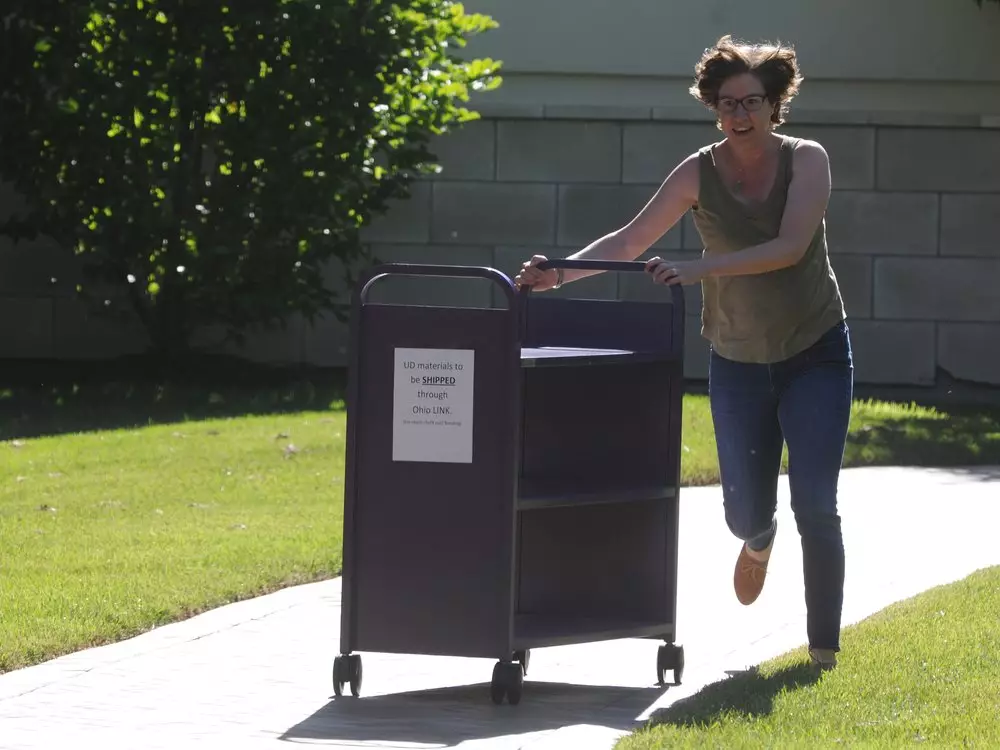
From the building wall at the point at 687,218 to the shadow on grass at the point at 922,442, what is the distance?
7.05 ft

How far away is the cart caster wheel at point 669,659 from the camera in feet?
19.3

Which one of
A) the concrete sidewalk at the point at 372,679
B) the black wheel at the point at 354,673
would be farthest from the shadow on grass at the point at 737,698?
the black wheel at the point at 354,673

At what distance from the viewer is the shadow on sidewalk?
17.2 ft

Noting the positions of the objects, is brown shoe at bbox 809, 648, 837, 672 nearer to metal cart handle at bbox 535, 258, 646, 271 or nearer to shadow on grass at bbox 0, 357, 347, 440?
metal cart handle at bbox 535, 258, 646, 271

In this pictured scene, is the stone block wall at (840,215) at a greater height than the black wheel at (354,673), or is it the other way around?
the stone block wall at (840,215)

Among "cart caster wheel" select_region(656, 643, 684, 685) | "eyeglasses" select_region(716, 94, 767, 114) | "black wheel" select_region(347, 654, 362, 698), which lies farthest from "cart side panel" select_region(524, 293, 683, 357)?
"black wheel" select_region(347, 654, 362, 698)

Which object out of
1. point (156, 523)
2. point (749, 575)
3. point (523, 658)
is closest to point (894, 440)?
point (156, 523)

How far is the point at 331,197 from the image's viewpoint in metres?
14.0

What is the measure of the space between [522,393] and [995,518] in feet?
14.2

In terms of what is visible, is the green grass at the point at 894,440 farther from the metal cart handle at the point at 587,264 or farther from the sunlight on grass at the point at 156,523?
the metal cart handle at the point at 587,264

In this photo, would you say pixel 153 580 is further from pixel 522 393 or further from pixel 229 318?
pixel 229 318

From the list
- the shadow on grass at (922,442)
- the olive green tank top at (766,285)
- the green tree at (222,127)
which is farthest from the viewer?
the green tree at (222,127)

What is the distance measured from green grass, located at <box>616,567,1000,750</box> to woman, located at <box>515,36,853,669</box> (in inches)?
9.5

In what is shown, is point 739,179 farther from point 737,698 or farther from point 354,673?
point 354,673
